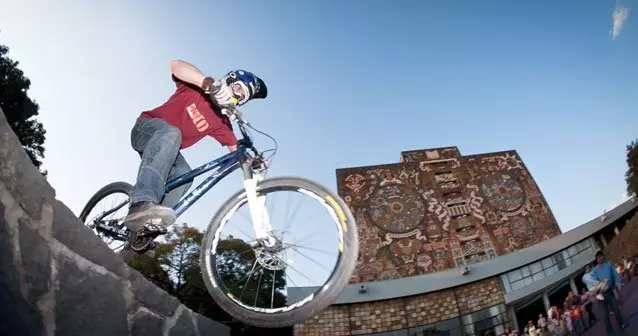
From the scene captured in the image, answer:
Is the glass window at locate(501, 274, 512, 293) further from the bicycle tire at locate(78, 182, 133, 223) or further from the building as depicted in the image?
the bicycle tire at locate(78, 182, 133, 223)

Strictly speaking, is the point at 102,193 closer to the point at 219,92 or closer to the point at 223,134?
the point at 223,134

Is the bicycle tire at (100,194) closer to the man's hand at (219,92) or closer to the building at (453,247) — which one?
the man's hand at (219,92)

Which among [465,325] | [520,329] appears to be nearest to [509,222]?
[520,329]

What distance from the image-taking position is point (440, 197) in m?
27.5

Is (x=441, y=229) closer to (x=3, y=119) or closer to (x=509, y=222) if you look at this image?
(x=509, y=222)

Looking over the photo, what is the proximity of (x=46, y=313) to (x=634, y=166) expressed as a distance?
35.6m

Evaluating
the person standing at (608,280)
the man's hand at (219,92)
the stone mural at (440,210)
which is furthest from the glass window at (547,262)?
the man's hand at (219,92)

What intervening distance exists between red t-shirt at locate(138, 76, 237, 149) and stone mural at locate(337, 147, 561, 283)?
2167 centimetres

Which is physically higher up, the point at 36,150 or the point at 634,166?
the point at 634,166

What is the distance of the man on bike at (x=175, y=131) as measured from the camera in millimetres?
2420

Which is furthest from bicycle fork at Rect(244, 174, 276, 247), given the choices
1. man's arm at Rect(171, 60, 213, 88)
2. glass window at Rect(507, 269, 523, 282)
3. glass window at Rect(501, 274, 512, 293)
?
glass window at Rect(507, 269, 523, 282)

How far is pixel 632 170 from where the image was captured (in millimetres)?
25891

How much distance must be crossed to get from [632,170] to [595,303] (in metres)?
26.7

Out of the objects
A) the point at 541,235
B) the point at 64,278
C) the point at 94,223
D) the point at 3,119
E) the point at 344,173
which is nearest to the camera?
the point at 3,119
